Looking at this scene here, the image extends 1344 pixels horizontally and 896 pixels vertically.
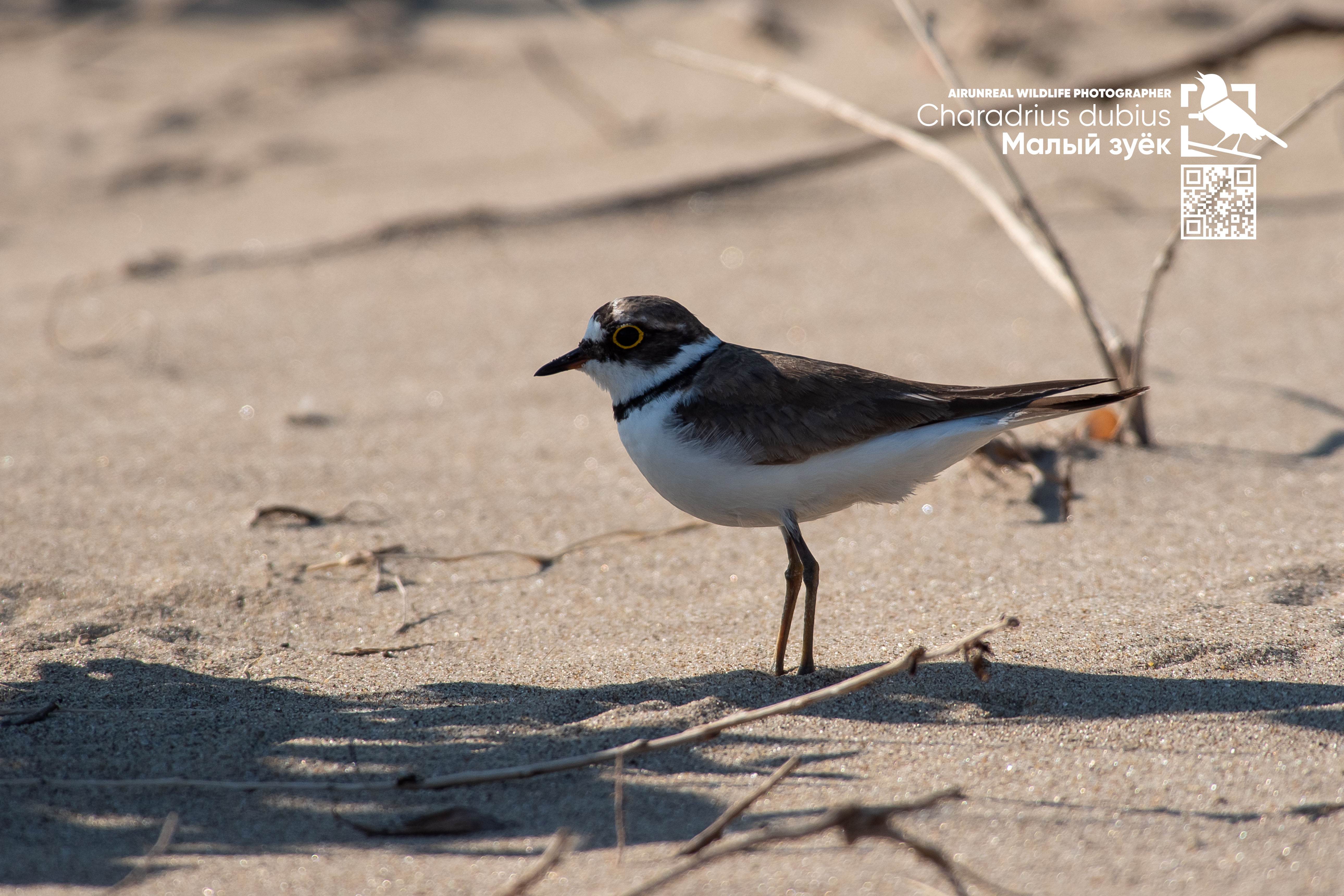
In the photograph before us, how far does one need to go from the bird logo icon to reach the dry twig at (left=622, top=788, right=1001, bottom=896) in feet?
19.9

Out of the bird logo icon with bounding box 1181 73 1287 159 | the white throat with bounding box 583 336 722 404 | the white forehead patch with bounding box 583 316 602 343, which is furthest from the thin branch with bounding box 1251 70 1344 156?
the bird logo icon with bounding box 1181 73 1287 159

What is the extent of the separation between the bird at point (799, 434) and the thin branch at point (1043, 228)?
1117mm

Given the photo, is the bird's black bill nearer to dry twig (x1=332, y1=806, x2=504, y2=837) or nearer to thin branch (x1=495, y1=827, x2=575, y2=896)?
dry twig (x1=332, y1=806, x2=504, y2=837)

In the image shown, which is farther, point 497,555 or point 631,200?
point 631,200

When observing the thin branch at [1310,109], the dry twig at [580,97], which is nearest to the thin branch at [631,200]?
the dry twig at [580,97]

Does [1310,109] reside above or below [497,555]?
above

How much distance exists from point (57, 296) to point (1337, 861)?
655 cm

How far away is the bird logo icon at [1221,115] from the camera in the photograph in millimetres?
A: 7250

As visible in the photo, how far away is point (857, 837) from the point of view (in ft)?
7.36

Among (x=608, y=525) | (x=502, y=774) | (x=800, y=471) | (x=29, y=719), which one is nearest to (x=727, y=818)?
(x=502, y=774)

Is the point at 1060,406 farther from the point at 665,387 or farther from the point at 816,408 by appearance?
the point at 665,387

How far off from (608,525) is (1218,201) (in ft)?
14.7

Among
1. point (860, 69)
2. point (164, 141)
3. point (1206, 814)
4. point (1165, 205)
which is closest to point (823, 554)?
point (1206, 814)

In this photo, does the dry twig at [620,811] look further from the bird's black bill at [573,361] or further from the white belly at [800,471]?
the bird's black bill at [573,361]
